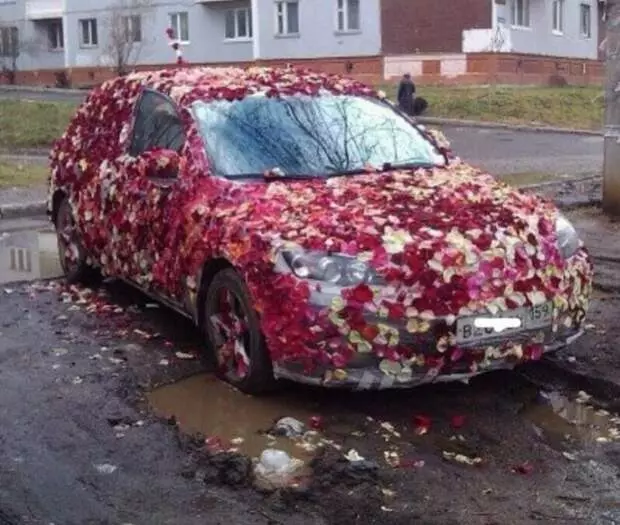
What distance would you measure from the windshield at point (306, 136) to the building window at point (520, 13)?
3627cm

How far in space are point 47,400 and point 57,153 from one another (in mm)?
3540

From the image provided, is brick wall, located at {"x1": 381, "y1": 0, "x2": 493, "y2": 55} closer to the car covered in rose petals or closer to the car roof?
the car roof

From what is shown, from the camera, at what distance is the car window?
715cm

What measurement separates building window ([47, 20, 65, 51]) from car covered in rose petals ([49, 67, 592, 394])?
46952 millimetres

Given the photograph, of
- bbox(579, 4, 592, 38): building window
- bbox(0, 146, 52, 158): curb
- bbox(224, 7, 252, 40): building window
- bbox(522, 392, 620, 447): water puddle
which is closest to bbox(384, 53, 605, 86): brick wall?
bbox(579, 4, 592, 38): building window

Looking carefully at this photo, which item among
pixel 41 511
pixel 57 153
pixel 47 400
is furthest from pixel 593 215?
pixel 41 511

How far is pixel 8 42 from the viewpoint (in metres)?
49.3

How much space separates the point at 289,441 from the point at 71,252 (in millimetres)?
4068

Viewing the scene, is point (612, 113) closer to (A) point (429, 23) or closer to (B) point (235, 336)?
(B) point (235, 336)

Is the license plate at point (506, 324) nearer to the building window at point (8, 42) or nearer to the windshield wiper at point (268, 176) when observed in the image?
the windshield wiper at point (268, 176)

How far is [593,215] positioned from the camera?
12117 mm

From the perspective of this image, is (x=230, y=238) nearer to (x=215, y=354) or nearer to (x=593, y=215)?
(x=215, y=354)

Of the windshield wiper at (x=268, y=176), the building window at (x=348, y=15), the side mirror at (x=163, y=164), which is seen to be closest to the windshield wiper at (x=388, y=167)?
the windshield wiper at (x=268, y=176)

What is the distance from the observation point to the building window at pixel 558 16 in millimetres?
45562
